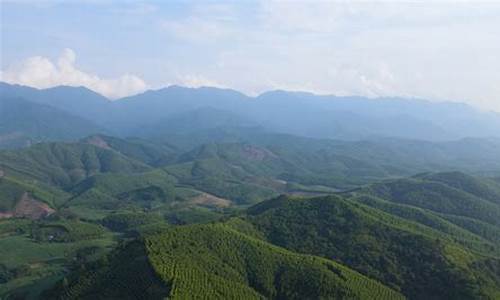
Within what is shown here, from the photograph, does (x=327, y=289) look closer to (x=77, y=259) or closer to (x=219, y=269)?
(x=219, y=269)

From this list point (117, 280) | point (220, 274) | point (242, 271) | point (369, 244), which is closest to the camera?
point (117, 280)

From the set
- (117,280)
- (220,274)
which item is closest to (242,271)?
(220,274)

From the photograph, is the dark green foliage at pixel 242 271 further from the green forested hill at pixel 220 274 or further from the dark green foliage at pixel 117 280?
the dark green foliage at pixel 117 280

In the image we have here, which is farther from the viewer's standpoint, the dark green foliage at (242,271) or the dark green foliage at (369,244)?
the dark green foliage at (369,244)

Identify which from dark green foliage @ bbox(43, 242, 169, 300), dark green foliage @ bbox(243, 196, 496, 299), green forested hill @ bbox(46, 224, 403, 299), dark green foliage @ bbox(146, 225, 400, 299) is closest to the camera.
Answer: dark green foliage @ bbox(43, 242, 169, 300)

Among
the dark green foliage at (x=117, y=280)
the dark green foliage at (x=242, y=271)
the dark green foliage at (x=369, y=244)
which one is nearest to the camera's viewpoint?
the dark green foliage at (x=117, y=280)

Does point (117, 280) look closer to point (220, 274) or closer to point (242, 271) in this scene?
point (220, 274)

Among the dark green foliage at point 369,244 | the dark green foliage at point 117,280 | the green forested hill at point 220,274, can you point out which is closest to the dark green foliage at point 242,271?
the green forested hill at point 220,274

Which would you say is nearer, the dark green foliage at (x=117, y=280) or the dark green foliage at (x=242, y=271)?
the dark green foliage at (x=117, y=280)

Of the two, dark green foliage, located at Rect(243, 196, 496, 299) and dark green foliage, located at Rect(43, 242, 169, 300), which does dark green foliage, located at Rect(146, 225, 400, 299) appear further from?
dark green foliage, located at Rect(243, 196, 496, 299)

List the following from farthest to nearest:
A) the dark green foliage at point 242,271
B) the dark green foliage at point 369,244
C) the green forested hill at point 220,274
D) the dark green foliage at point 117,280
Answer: the dark green foliage at point 369,244, the dark green foliage at point 242,271, the green forested hill at point 220,274, the dark green foliage at point 117,280

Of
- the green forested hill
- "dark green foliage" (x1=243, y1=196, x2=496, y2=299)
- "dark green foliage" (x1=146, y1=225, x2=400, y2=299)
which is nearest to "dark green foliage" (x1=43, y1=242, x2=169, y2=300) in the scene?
the green forested hill
